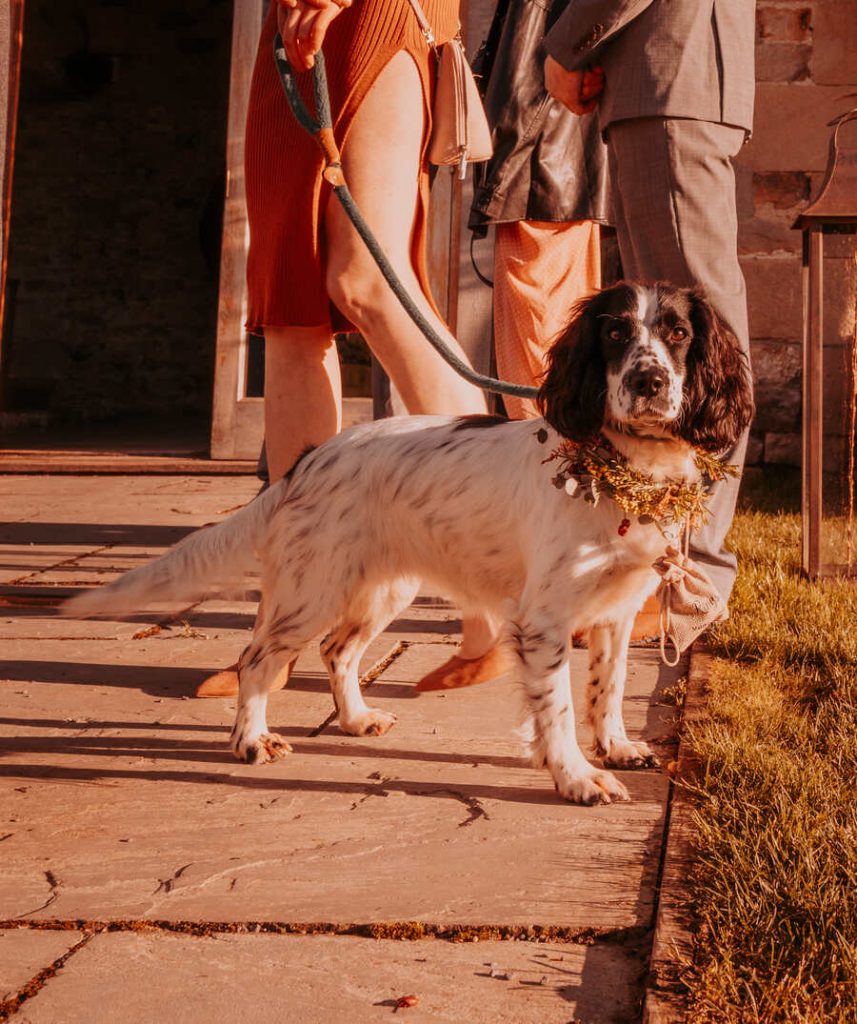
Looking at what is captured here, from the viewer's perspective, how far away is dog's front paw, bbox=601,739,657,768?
2.69 metres

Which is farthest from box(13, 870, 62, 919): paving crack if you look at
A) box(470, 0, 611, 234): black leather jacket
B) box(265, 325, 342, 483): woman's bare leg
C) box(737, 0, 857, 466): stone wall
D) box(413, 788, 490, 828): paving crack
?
box(737, 0, 857, 466): stone wall

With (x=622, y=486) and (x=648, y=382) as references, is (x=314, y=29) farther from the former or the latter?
(x=622, y=486)

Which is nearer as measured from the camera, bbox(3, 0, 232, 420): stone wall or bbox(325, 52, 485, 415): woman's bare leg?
bbox(325, 52, 485, 415): woman's bare leg

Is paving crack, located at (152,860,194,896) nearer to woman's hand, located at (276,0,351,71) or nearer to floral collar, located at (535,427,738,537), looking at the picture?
floral collar, located at (535,427,738,537)

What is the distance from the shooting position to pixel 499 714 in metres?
3.07

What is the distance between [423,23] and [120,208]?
12399 millimetres

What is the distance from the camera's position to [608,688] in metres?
2.78

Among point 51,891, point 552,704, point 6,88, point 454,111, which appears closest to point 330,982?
point 51,891

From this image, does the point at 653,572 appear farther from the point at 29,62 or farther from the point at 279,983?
the point at 29,62

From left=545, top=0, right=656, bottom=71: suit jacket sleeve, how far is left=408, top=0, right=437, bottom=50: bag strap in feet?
1.22

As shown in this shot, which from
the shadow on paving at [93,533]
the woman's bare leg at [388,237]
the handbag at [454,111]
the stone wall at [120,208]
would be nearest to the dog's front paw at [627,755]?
the woman's bare leg at [388,237]

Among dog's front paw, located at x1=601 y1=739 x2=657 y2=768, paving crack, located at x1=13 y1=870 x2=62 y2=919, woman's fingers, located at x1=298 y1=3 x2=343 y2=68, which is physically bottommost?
paving crack, located at x1=13 y1=870 x2=62 y2=919

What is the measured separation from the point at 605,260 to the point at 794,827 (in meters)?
5.57

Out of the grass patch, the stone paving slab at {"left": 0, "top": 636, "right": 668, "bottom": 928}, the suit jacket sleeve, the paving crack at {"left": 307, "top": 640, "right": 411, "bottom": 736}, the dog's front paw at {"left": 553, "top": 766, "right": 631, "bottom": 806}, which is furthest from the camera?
the suit jacket sleeve
